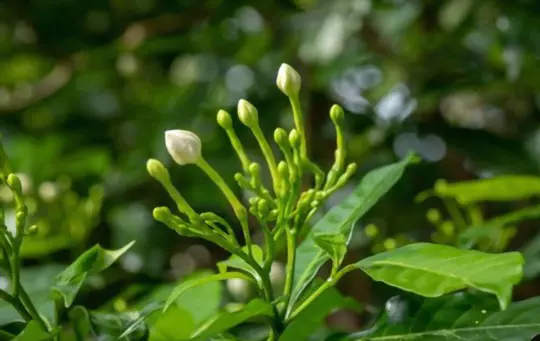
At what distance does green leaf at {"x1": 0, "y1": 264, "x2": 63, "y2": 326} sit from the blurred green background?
0.70ft

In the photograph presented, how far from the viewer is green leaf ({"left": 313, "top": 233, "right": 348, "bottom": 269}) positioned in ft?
1.56

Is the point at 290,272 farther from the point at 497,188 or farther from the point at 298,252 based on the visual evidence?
the point at 497,188

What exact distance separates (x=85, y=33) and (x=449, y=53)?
642 millimetres

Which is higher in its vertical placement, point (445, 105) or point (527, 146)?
point (527, 146)

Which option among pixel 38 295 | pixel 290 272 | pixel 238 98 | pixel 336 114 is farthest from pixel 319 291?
pixel 238 98

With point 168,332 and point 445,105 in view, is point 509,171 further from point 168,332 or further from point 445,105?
point 168,332

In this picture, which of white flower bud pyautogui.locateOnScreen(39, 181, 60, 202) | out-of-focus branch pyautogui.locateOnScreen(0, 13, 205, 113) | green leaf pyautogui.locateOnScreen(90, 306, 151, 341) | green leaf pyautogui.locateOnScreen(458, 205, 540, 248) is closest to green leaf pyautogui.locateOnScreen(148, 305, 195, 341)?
green leaf pyautogui.locateOnScreen(90, 306, 151, 341)

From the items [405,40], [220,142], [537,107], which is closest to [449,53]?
[405,40]

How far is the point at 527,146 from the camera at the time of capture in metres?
1.15

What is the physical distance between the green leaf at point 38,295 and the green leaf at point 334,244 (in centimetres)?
18

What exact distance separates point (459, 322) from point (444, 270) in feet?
0.28

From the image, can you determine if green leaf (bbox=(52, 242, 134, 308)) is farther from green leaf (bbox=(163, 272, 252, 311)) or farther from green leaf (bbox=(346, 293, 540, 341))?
green leaf (bbox=(346, 293, 540, 341))

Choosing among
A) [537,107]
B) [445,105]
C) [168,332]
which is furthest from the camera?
[445,105]

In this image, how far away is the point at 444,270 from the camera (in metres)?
0.43
